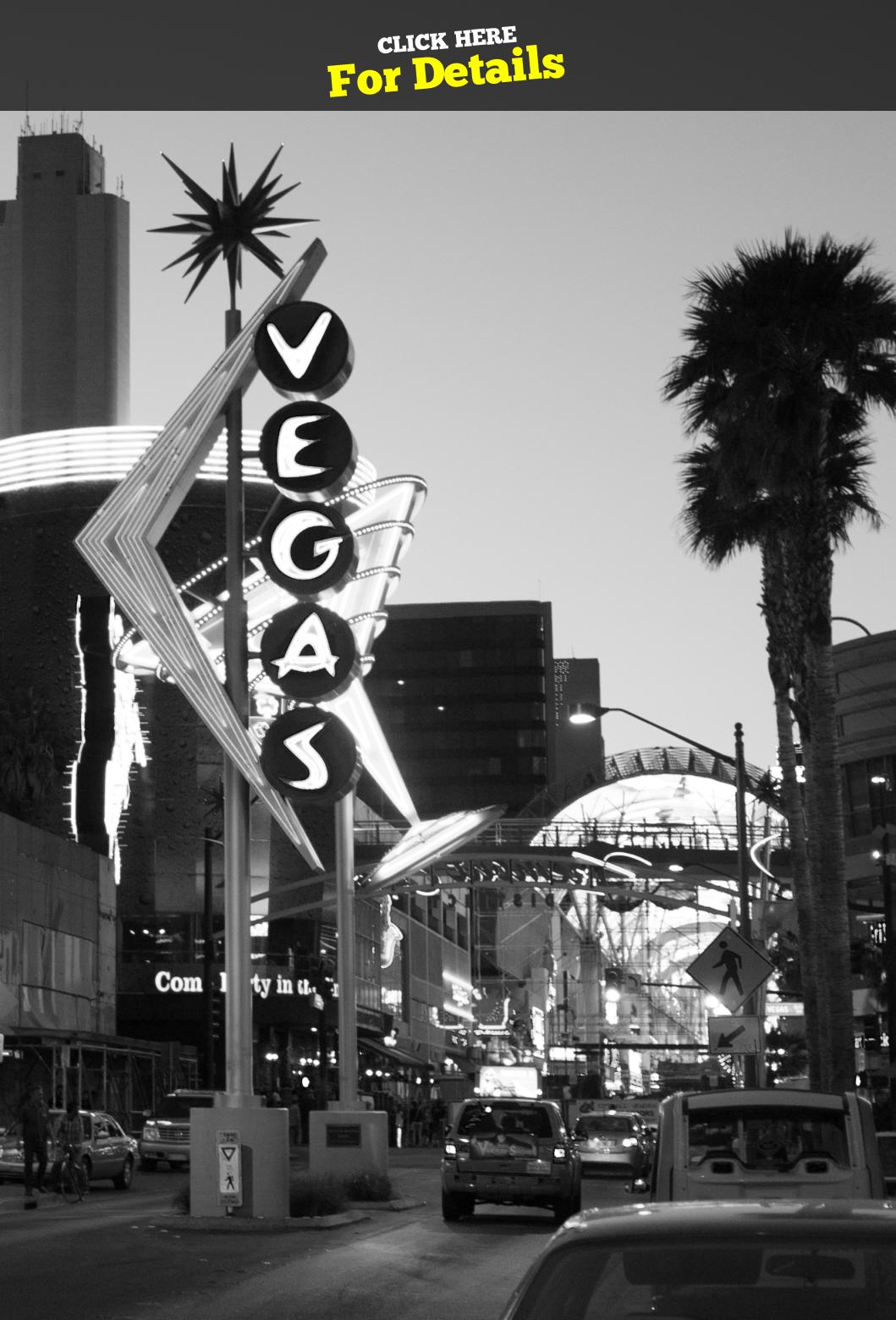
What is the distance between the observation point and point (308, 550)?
93.5ft

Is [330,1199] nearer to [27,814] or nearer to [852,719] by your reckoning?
[852,719]

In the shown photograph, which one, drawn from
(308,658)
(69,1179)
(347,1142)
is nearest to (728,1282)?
(308,658)

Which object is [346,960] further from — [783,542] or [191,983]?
[191,983]

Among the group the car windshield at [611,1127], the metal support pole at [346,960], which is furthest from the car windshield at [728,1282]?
the car windshield at [611,1127]

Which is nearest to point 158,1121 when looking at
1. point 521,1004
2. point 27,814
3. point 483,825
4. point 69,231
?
point 483,825

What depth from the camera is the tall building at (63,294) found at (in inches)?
4341

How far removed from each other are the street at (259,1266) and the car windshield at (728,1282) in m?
10.2

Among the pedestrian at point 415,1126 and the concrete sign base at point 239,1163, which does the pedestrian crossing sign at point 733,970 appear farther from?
the pedestrian at point 415,1126

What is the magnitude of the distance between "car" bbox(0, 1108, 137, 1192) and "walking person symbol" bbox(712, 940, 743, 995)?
15643 millimetres

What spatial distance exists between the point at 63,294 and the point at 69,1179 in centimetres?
8712

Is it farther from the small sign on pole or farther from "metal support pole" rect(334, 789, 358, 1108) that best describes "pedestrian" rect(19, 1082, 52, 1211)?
the small sign on pole

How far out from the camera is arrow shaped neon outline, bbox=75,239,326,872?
28109 mm

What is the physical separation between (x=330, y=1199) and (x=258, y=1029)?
178 feet

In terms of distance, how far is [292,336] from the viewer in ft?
93.3
